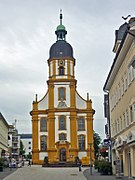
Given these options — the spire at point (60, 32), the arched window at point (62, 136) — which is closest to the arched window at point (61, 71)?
the spire at point (60, 32)

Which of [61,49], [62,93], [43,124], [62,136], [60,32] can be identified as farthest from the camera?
[60,32]

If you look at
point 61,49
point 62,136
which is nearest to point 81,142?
point 62,136

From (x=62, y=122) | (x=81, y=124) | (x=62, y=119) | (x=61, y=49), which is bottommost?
(x=81, y=124)

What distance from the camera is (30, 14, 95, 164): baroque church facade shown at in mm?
78000

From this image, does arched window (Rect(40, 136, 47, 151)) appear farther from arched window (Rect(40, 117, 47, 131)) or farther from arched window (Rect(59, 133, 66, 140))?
arched window (Rect(59, 133, 66, 140))

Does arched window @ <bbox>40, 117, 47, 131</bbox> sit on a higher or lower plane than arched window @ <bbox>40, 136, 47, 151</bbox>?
higher

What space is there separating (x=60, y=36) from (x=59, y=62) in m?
9.36

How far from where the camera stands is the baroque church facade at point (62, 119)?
78.0 metres

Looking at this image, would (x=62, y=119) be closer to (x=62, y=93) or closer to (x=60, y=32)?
(x=62, y=93)

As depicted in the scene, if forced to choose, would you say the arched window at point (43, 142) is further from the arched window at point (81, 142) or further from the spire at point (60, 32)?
the spire at point (60, 32)

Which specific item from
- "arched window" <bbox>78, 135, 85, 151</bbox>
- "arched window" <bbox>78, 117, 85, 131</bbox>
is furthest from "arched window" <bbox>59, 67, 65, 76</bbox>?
"arched window" <bbox>78, 135, 85, 151</bbox>

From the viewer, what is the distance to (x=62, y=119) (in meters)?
79.9

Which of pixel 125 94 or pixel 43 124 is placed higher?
pixel 43 124

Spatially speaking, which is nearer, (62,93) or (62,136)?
(62,136)
